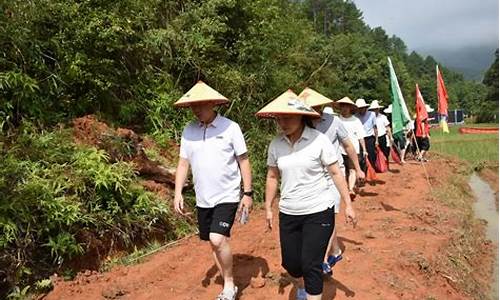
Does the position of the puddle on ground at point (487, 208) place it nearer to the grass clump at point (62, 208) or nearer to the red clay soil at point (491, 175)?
the red clay soil at point (491, 175)

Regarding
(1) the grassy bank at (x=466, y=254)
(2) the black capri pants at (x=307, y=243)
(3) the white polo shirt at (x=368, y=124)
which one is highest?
(3) the white polo shirt at (x=368, y=124)

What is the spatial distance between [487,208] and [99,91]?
9.21m

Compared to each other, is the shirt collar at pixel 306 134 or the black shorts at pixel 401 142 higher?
the shirt collar at pixel 306 134

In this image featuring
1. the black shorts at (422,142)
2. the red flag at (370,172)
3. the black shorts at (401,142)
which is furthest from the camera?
the black shorts at (401,142)

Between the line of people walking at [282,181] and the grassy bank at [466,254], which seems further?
the grassy bank at [466,254]

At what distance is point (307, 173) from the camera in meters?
4.21

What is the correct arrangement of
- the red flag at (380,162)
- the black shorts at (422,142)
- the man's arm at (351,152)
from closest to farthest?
the man's arm at (351,152) → the red flag at (380,162) → the black shorts at (422,142)

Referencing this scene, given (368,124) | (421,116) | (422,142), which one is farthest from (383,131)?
(422,142)

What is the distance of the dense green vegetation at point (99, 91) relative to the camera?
572 centimetres

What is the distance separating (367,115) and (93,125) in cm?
639

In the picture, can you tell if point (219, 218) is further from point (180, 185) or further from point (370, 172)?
point (370, 172)

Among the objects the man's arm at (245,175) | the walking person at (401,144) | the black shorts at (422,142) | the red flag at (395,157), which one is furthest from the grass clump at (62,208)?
the walking person at (401,144)

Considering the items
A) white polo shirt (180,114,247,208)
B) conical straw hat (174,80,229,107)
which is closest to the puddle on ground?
white polo shirt (180,114,247,208)

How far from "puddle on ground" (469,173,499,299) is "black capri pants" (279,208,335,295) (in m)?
3.92
